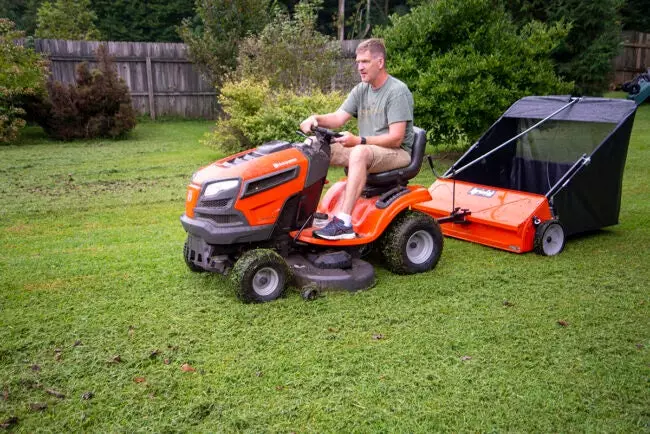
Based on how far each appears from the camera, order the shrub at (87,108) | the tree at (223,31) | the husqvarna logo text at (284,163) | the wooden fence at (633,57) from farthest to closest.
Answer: the wooden fence at (633,57) → the tree at (223,31) → the shrub at (87,108) → the husqvarna logo text at (284,163)

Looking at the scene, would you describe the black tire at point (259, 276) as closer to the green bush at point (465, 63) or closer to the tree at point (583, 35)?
the green bush at point (465, 63)

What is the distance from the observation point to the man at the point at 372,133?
191 inches

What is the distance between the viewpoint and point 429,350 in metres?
3.80

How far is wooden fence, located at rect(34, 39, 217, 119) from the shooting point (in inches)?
686

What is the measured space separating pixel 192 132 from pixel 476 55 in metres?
8.88

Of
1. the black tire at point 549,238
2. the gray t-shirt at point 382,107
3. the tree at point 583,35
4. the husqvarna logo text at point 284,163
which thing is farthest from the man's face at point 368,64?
the tree at point 583,35

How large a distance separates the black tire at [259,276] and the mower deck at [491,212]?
202cm

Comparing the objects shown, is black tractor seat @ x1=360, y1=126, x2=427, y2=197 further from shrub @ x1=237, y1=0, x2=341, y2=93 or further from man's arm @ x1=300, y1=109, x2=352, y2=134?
shrub @ x1=237, y1=0, x2=341, y2=93

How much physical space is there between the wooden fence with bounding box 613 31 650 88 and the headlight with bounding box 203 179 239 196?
22.7 meters

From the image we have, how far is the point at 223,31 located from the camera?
1797 centimetres

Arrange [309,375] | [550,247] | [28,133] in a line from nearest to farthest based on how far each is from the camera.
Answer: [309,375] < [550,247] < [28,133]

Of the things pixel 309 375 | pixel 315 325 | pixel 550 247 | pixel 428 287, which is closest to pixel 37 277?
pixel 315 325

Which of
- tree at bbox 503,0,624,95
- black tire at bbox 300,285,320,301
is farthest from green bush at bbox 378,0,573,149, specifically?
tree at bbox 503,0,624,95

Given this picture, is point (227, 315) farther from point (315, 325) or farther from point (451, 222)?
point (451, 222)
